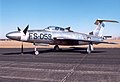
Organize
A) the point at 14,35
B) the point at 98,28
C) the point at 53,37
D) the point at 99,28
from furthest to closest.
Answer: the point at 99,28, the point at 98,28, the point at 53,37, the point at 14,35

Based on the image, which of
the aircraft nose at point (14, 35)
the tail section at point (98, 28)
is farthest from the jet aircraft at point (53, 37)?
the tail section at point (98, 28)

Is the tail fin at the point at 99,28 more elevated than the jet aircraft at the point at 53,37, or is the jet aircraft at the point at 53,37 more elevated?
the tail fin at the point at 99,28

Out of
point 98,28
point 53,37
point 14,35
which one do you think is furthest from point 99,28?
point 14,35

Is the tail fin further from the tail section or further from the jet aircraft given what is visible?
the jet aircraft

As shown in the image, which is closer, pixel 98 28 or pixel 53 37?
pixel 53 37

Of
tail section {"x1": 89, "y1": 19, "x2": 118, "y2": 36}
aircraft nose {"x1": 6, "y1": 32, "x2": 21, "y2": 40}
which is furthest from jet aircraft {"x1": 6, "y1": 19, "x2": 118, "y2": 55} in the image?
tail section {"x1": 89, "y1": 19, "x2": 118, "y2": 36}

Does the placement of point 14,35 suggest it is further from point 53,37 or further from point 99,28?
point 99,28

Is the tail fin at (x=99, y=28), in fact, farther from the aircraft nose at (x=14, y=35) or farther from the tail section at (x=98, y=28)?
the aircraft nose at (x=14, y=35)

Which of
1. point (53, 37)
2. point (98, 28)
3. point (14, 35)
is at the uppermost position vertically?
point (98, 28)

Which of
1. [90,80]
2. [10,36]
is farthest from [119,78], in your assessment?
[10,36]

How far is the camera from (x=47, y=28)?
23719 millimetres

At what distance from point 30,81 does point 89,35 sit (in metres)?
18.5

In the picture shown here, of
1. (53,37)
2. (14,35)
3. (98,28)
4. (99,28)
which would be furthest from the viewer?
(99,28)

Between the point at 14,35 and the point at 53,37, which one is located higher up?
the point at 14,35
